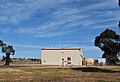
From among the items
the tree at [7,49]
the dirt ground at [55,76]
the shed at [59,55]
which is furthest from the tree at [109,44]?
the dirt ground at [55,76]

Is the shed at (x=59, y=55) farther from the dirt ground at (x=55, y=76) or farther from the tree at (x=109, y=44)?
the dirt ground at (x=55, y=76)

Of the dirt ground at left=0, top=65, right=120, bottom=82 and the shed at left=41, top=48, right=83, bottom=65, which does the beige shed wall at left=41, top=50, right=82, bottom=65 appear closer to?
the shed at left=41, top=48, right=83, bottom=65

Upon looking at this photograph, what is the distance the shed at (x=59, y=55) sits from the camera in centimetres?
9131

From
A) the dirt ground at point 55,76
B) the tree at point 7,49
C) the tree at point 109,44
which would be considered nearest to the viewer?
the dirt ground at point 55,76

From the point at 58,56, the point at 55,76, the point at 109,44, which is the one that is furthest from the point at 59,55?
the point at 55,76

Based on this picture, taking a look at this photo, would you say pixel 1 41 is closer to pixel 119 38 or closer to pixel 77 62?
pixel 77 62

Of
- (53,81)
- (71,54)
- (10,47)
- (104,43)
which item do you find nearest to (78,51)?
(71,54)

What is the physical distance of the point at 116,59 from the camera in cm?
9338

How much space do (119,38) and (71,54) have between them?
15.7m

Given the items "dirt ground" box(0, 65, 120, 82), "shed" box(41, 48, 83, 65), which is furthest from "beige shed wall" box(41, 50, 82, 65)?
"dirt ground" box(0, 65, 120, 82)

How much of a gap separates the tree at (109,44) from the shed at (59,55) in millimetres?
6913

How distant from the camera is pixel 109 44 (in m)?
91.2

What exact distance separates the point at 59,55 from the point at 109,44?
1602 cm

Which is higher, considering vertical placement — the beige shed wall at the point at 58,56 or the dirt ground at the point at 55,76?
the beige shed wall at the point at 58,56
